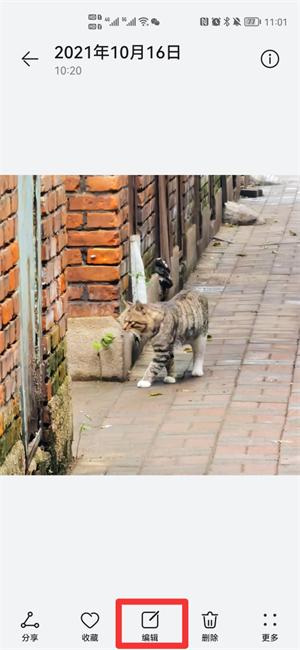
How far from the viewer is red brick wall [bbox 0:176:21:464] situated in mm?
4387

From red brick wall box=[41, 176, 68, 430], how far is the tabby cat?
2.24 m

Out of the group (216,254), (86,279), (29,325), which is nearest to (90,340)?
(86,279)

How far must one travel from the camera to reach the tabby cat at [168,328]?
8.34m

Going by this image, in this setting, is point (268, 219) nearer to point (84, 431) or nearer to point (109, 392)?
point (109, 392)
